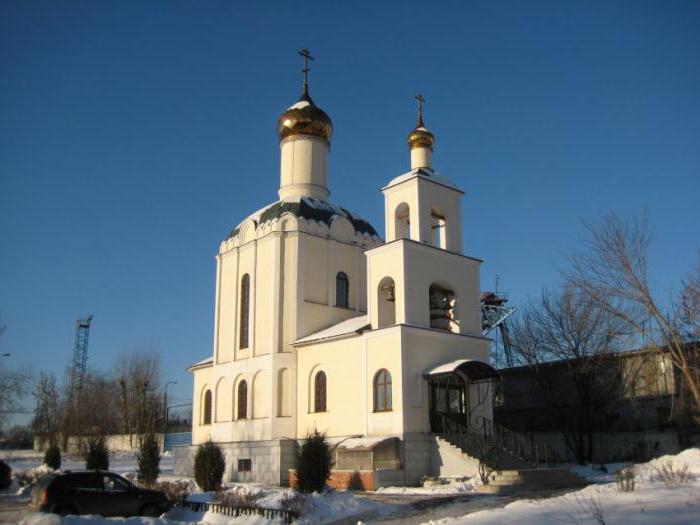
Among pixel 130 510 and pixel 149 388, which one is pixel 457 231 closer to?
pixel 130 510

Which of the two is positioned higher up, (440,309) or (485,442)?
(440,309)

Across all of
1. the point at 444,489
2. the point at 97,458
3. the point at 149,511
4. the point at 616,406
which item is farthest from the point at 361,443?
the point at 616,406

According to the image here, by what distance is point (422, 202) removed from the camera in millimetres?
23484

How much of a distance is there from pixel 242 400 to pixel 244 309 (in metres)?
3.40

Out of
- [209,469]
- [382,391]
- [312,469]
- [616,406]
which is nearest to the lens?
[312,469]

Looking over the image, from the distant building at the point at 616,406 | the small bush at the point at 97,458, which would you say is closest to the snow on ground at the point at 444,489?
the distant building at the point at 616,406

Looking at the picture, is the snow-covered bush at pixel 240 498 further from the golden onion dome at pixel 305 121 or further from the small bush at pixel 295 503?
the golden onion dome at pixel 305 121

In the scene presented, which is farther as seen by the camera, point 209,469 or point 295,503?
point 209,469

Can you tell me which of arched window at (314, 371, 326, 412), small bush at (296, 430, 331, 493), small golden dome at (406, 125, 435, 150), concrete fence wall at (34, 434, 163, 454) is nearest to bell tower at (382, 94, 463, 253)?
Answer: small golden dome at (406, 125, 435, 150)

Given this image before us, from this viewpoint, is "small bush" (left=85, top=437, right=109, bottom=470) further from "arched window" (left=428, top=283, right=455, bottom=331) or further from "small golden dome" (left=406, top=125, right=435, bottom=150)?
"small golden dome" (left=406, top=125, right=435, bottom=150)

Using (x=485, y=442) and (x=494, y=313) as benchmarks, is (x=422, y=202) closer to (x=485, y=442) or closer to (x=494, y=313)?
(x=485, y=442)

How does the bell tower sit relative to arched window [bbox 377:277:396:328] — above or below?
above

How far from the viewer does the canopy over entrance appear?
69.4ft

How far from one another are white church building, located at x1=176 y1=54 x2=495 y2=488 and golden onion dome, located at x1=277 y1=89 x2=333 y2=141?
0.06 meters
